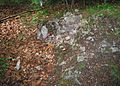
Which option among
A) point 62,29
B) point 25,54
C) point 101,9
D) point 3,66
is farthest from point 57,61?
point 101,9

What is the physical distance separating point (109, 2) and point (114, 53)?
3282mm

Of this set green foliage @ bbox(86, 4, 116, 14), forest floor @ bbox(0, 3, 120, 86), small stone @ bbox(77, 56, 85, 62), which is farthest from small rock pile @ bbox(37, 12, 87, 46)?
small stone @ bbox(77, 56, 85, 62)

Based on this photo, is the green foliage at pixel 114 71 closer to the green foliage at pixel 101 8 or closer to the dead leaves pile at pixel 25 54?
the dead leaves pile at pixel 25 54

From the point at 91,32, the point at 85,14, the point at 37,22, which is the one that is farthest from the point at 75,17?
the point at 37,22

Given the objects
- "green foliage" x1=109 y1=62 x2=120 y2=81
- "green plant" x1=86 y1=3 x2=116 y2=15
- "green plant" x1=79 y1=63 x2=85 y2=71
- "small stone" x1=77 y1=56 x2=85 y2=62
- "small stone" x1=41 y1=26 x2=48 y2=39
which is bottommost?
"green foliage" x1=109 y1=62 x2=120 y2=81

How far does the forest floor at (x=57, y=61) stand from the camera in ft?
24.0

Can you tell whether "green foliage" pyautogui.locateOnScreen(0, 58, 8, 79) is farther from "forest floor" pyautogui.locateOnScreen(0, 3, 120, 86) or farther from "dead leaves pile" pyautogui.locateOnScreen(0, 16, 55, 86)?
"dead leaves pile" pyautogui.locateOnScreen(0, 16, 55, 86)

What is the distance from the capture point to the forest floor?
731 cm

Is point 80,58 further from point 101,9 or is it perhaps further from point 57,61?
point 101,9

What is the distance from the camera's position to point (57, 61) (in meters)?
8.01

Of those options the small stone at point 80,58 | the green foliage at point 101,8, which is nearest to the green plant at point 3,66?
the small stone at point 80,58

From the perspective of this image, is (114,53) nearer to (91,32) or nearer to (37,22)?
(91,32)

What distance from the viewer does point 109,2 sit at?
10211 mm

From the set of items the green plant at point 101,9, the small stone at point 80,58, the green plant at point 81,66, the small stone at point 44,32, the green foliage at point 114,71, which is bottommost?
the green foliage at point 114,71
